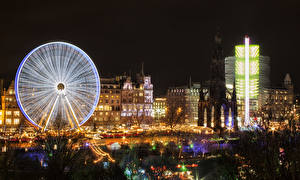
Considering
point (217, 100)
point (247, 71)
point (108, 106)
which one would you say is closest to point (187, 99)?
point (247, 71)

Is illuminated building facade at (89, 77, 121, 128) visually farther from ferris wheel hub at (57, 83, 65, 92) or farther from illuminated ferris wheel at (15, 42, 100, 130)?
ferris wheel hub at (57, 83, 65, 92)

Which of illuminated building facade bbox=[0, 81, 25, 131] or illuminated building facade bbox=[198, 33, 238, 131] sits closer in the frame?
illuminated building facade bbox=[0, 81, 25, 131]

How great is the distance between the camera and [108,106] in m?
103

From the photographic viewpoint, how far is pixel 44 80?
168 ft

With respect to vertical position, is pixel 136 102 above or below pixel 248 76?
below

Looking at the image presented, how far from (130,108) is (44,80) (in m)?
55.5

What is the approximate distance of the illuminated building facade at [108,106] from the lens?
330ft

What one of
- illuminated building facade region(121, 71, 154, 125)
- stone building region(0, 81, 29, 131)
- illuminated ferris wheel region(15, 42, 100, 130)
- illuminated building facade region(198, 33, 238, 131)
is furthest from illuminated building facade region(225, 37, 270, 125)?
illuminated ferris wheel region(15, 42, 100, 130)

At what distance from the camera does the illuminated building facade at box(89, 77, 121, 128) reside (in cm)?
10062

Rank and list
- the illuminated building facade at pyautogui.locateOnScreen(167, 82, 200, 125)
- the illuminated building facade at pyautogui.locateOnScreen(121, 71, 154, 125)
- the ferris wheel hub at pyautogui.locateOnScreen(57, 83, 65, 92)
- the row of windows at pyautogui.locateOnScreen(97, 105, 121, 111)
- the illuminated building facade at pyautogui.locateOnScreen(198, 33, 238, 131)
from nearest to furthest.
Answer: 1. the ferris wheel hub at pyautogui.locateOnScreen(57, 83, 65, 92)
2. the illuminated building facade at pyautogui.locateOnScreen(198, 33, 238, 131)
3. the row of windows at pyautogui.locateOnScreen(97, 105, 121, 111)
4. the illuminated building facade at pyautogui.locateOnScreen(121, 71, 154, 125)
5. the illuminated building facade at pyautogui.locateOnScreen(167, 82, 200, 125)

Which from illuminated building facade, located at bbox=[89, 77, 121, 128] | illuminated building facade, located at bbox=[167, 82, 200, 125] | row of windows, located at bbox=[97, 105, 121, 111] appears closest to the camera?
illuminated building facade, located at bbox=[89, 77, 121, 128]

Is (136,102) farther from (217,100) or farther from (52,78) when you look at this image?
(52,78)

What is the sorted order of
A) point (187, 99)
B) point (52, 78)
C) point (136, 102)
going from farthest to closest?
point (187, 99), point (136, 102), point (52, 78)

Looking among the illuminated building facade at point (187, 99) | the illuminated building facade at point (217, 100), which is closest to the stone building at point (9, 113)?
the illuminated building facade at point (217, 100)
